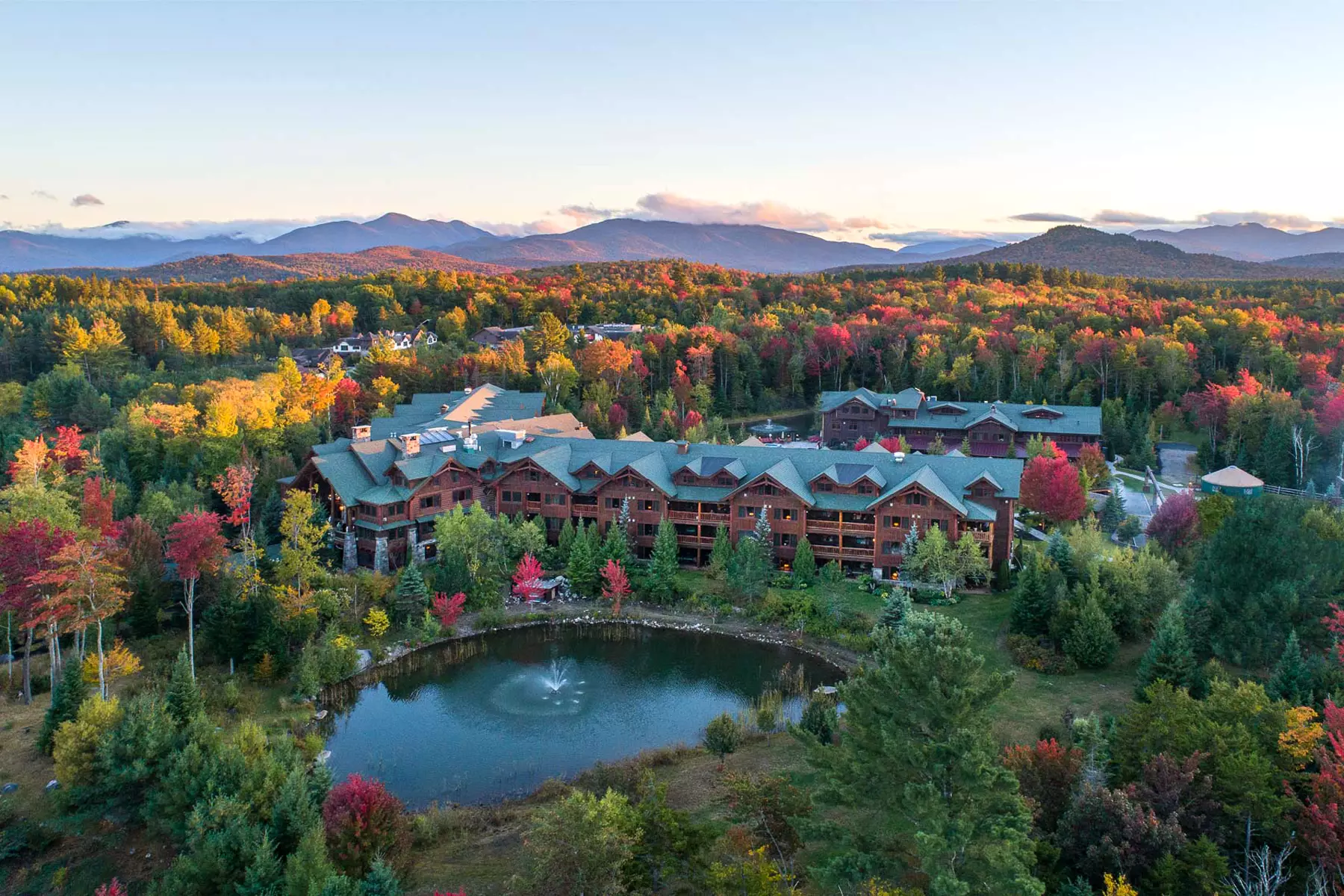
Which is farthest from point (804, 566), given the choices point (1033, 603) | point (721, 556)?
point (1033, 603)

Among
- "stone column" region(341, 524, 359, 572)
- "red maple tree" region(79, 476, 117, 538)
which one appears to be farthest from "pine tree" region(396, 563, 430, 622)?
"red maple tree" region(79, 476, 117, 538)

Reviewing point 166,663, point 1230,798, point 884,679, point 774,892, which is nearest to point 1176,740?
point 1230,798

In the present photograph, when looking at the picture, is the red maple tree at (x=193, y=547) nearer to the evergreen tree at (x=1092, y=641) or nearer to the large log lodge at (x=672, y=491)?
the large log lodge at (x=672, y=491)

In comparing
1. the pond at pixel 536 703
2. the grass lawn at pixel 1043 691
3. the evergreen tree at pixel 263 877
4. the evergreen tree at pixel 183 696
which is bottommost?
the pond at pixel 536 703

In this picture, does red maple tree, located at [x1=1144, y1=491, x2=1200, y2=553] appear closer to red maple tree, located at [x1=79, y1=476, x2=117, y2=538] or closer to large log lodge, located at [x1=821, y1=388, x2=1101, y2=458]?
large log lodge, located at [x1=821, y1=388, x2=1101, y2=458]

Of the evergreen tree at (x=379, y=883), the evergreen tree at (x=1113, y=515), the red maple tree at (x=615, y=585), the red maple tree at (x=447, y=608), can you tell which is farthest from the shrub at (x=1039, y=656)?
the evergreen tree at (x=379, y=883)

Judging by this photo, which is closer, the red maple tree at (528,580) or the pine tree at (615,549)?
the red maple tree at (528,580)

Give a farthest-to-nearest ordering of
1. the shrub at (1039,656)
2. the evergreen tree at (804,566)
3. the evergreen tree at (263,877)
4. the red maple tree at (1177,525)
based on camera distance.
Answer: the evergreen tree at (804,566) → the red maple tree at (1177,525) → the shrub at (1039,656) → the evergreen tree at (263,877)

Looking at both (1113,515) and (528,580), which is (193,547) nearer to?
(528,580)
